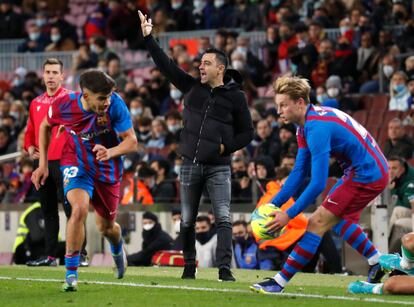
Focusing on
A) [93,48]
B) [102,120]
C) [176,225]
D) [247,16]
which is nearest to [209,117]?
[102,120]

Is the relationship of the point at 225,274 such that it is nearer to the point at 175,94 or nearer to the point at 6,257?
the point at 6,257

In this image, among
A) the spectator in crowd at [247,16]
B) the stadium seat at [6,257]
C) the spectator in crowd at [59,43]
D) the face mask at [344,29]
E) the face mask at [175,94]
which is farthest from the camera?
the spectator in crowd at [59,43]

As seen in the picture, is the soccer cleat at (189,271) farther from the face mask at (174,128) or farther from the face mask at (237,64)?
the face mask at (237,64)

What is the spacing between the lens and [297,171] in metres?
9.98

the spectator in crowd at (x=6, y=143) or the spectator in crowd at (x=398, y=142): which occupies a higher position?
the spectator in crowd at (x=398, y=142)

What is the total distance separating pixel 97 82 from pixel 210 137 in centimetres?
170

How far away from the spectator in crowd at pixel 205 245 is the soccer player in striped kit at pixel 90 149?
4.89 meters

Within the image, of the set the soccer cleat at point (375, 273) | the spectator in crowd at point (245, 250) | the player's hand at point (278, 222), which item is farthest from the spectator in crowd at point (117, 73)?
the player's hand at point (278, 222)

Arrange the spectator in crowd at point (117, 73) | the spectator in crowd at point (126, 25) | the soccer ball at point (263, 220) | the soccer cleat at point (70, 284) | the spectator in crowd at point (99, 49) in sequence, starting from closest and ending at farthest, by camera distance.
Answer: the soccer ball at point (263, 220)
the soccer cleat at point (70, 284)
the spectator in crowd at point (117, 73)
the spectator in crowd at point (99, 49)
the spectator in crowd at point (126, 25)

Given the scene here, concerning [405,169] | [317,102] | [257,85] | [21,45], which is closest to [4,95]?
[21,45]

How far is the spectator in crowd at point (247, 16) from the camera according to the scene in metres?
24.1

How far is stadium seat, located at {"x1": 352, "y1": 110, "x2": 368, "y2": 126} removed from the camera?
19094 mm

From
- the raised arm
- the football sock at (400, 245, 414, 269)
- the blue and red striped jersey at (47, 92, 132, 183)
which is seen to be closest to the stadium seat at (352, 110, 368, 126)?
the raised arm

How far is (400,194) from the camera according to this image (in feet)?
50.1
